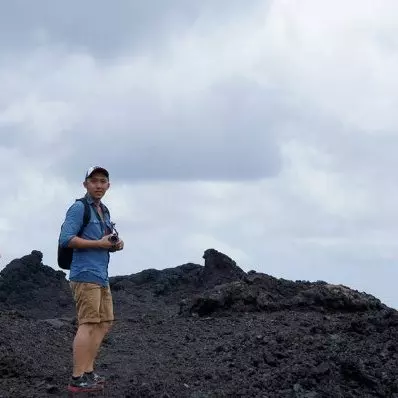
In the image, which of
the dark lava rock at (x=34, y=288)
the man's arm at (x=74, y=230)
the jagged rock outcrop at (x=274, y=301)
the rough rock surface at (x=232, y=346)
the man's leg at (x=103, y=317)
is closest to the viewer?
the man's arm at (x=74, y=230)

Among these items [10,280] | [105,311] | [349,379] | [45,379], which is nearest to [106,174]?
[105,311]

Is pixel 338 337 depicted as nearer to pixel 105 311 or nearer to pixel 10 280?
pixel 105 311

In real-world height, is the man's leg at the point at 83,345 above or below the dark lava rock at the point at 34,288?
below

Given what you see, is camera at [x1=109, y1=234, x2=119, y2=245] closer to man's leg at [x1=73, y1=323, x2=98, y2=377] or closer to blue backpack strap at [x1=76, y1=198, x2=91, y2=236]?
blue backpack strap at [x1=76, y1=198, x2=91, y2=236]

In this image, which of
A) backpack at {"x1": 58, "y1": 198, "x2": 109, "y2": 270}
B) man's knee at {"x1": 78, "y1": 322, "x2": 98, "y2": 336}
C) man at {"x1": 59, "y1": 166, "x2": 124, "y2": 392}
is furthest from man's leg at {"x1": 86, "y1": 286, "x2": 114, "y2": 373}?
backpack at {"x1": 58, "y1": 198, "x2": 109, "y2": 270}

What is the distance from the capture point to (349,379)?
950 centimetres

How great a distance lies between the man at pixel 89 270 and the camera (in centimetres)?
874

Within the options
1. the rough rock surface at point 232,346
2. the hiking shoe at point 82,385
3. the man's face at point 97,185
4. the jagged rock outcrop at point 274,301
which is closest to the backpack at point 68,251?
the man's face at point 97,185

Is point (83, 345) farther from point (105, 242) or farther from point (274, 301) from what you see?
point (274, 301)

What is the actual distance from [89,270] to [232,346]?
3.82 metres

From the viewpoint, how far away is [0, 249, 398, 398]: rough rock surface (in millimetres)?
9352

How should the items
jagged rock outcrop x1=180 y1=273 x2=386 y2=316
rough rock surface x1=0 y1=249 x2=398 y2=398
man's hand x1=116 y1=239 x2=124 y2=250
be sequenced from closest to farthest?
man's hand x1=116 y1=239 x2=124 y2=250 → rough rock surface x1=0 y1=249 x2=398 y2=398 → jagged rock outcrop x1=180 y1=273 x2=386 y2=316

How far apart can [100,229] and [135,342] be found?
5.61 metres

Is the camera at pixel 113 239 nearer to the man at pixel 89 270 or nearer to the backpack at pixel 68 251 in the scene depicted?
the man at pixel 89 270
